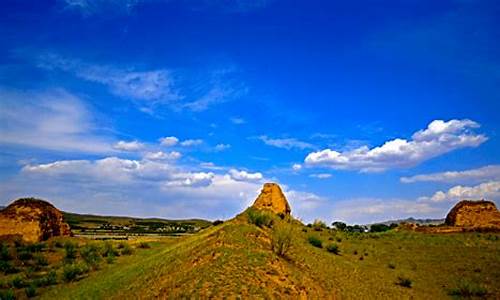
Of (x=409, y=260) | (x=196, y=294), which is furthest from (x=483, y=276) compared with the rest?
(x=196, y=294)

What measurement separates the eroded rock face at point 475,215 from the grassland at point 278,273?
1481 cm

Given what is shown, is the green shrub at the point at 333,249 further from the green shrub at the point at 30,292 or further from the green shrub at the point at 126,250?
the green shrub at the point at 30,292

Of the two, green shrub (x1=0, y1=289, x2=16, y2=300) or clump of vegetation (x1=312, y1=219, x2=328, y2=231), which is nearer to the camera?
green shrub (x1=0, y1=289, x2=16, y2=300)

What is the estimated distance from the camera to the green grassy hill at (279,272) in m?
13.8

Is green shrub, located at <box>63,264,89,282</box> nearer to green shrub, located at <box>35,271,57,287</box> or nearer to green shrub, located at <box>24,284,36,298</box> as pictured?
green shrub, located at <box>35,271,57,287</box>

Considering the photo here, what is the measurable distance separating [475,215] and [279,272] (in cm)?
3790

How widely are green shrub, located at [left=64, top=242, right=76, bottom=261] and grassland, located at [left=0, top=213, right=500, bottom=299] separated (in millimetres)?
4007

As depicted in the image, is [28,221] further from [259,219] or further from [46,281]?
[259,219]

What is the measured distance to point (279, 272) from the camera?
48.8 feet

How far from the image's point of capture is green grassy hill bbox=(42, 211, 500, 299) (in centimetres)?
1379

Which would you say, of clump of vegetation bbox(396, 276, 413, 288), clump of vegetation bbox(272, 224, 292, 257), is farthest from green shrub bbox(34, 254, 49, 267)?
clump of vegetation bbox(396, 276, 413, 288)

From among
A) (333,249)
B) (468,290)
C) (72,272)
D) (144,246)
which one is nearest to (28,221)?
(144,246)

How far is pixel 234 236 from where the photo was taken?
17.6 metres

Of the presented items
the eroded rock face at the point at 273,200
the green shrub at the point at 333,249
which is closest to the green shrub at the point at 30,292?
the green shrub at the point at 333,249
